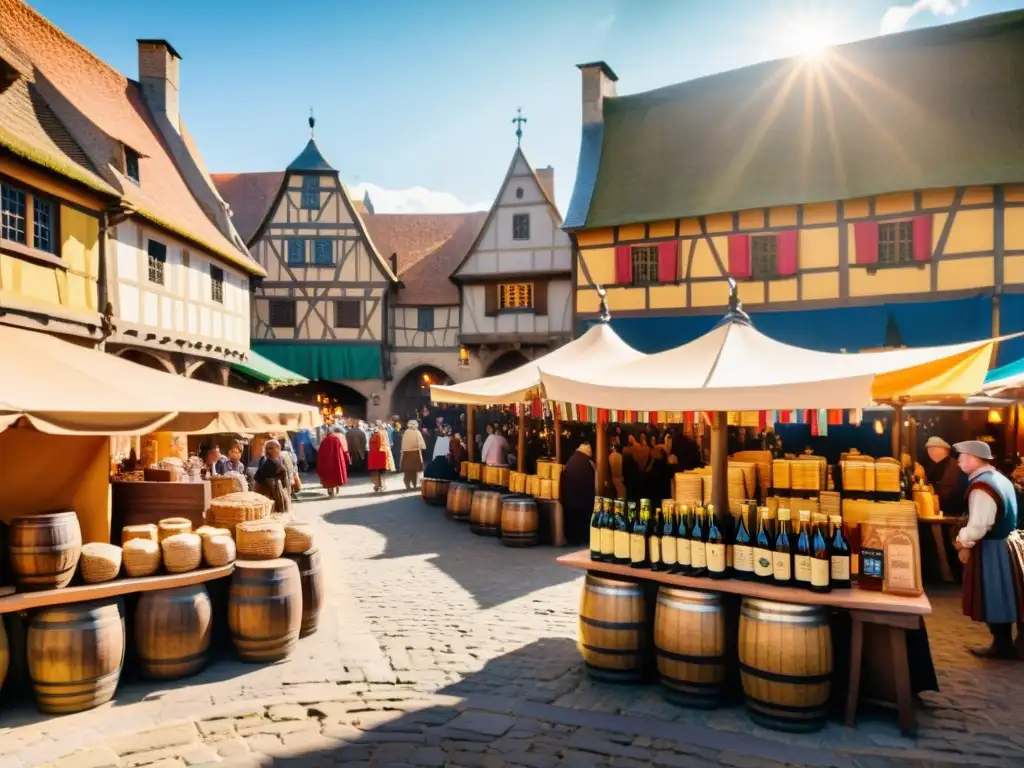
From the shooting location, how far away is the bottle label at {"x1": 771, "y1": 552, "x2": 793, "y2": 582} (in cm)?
496

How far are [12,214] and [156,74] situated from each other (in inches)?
427

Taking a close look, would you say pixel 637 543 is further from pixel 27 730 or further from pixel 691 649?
pixel 27 730

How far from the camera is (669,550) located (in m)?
5.48

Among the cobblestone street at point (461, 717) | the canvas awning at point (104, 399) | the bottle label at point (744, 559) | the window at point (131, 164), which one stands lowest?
the cobblestone street at point (461, 717)

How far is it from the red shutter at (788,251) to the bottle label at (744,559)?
1401 cm

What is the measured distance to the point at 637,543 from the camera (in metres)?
5.56

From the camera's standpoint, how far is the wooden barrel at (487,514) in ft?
38.0

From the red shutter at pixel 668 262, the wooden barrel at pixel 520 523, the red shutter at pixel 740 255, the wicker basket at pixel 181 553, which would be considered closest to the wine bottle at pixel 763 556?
the wicker basket at pixel 181 553

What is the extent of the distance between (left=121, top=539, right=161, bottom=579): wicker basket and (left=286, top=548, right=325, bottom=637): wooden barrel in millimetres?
1152

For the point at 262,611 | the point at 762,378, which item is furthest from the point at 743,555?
the point at 262,611

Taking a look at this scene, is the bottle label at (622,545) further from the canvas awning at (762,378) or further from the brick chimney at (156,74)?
the brick chimney at (156,74)

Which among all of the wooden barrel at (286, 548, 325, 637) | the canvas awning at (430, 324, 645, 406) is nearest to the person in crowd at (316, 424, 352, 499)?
the canvas awning at (430, 324, 645, 406)

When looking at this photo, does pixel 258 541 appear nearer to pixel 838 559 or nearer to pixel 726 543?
pixel 726 543

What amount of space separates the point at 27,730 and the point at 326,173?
988 inches
